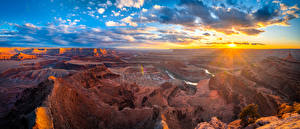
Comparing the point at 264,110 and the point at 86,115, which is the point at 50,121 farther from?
the point at 264,110

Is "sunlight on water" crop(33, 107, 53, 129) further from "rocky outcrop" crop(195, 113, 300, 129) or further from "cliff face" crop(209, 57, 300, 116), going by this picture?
"cliff face" crop(209, 57, 300, 116)

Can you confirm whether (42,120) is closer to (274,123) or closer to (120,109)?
(120,109)

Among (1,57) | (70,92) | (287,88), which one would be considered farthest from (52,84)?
(1,57)

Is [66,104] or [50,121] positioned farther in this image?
[66,104]

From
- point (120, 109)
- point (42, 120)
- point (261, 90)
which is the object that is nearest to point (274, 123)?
point (42, 120)

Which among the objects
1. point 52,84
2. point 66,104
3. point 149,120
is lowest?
point 149,120

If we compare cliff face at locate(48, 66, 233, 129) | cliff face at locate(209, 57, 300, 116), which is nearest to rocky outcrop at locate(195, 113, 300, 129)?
cliff face at locate(48, 66, 233, 129)

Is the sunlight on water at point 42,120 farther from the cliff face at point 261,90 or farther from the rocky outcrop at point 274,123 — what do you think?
the cliff face at point 261,90

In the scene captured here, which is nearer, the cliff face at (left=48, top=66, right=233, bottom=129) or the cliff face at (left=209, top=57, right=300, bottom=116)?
the cliff face at (left=48, top=66, right=233, bottom=129)
